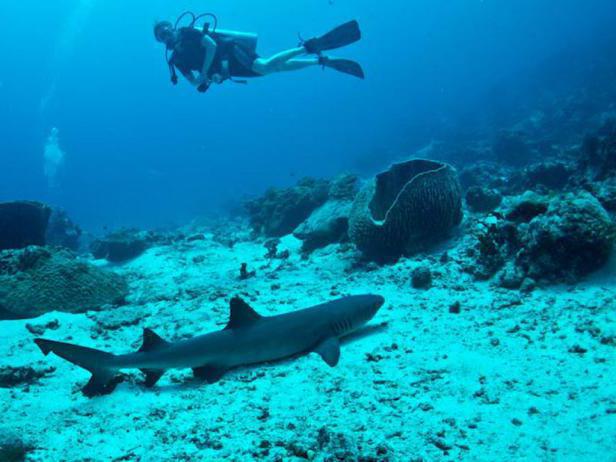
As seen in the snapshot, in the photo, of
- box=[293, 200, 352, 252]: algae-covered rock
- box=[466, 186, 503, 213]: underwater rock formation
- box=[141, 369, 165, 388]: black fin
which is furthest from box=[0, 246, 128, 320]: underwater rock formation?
box=[466, 186, 503, 213]: underwater rock formation

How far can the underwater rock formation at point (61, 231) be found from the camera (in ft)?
53.4

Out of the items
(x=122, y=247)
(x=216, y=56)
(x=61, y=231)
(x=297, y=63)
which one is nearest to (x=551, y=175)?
(x=297, y=63)

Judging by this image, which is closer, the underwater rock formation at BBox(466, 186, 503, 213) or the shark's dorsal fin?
the shark's dorsal fin

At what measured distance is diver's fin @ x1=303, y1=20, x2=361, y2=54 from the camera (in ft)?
36.8

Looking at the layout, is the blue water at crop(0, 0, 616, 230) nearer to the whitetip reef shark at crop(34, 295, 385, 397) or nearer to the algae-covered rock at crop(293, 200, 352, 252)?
the algae-covered rock at crop(293, 200, 352, 252)

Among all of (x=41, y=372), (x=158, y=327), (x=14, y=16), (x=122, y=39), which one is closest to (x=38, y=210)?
(x=158, y=327)

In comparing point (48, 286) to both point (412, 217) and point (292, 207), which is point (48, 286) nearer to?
point (412, 217)

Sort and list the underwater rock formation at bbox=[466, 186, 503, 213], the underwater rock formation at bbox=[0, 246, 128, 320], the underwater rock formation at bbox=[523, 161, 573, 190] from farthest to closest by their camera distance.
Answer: the underwater rock formation at bbox=[523, 161, 573, 190] < the underwater rock formation at bbox=[466, 186, 503, 213] < the underwater rock formation at bbox=[0, 246, 128, 320]

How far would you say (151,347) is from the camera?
4.17 metres

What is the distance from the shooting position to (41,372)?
452 centimetres

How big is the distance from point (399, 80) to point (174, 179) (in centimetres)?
8503

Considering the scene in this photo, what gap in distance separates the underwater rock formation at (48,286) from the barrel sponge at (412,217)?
17.4ft

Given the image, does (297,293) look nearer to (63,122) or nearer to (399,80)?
(399,80)

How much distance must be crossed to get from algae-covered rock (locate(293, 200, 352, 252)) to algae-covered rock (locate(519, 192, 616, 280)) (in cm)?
524
